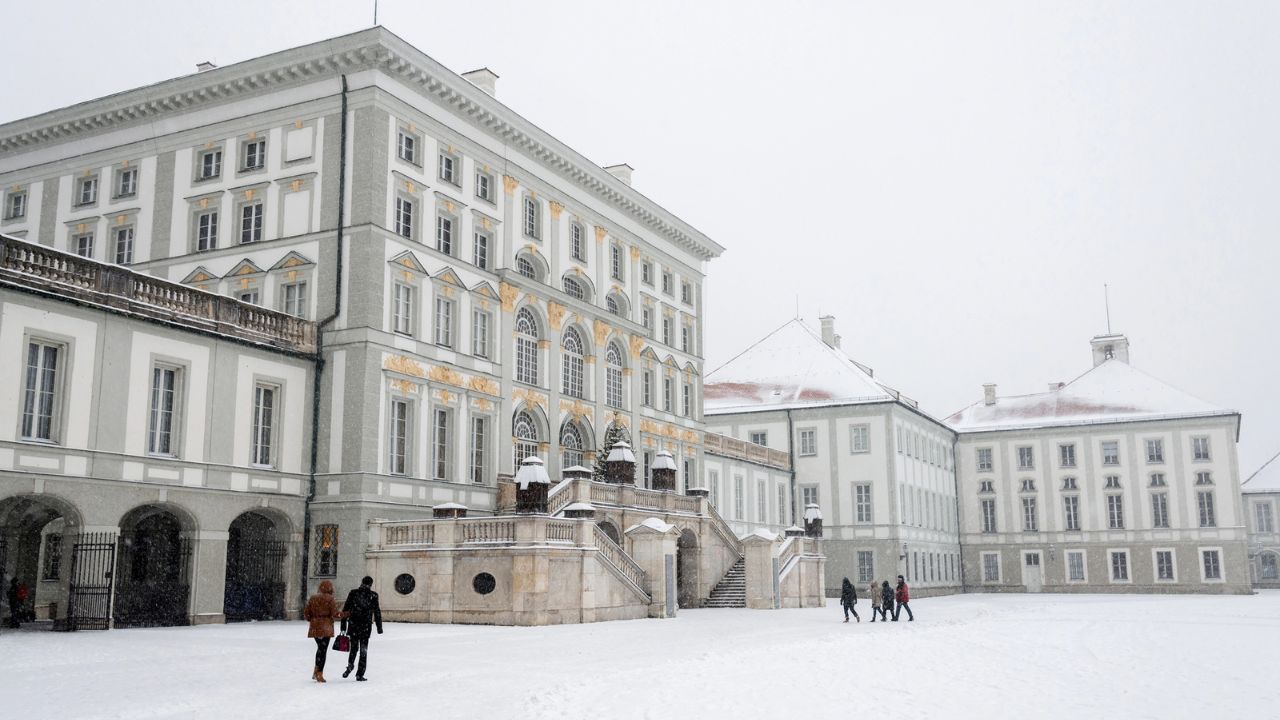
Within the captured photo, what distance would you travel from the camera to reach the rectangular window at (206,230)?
3666 cm

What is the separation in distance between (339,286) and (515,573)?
10185 millimetres

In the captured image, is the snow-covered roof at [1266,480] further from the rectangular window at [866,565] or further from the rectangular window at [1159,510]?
the rectangular window at [866,565]

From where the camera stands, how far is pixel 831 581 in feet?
212

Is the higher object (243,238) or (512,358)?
(243,238)

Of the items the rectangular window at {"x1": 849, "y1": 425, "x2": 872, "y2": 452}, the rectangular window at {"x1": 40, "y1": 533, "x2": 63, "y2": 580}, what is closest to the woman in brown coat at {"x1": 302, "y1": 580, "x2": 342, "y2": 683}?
the rectangular window at {"x1": 40, "y1": 533, "x2": 63, "y2": 580}

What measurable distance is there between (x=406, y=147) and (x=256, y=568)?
13042 mm

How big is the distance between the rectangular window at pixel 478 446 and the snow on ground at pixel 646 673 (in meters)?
8.73

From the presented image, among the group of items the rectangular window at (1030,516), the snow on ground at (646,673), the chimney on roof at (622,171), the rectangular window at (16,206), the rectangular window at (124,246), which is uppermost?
the chimney on roof at (622,171)

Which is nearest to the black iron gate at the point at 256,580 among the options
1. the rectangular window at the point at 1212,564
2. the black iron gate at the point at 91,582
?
the black iron gate at the point at 91,582

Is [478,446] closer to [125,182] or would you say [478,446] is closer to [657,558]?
[657,558]

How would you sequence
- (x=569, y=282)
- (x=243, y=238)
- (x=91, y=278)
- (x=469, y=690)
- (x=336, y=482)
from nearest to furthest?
(x=469, y=690), (x=91, y=278), (x=336, y=482), (x=243, y=238), (x=569, y=282)

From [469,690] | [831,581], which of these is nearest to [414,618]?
[469,690]

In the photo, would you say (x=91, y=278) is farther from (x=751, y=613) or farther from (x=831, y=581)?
(x=831, y=581)

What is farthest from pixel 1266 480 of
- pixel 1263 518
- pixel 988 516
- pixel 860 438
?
pixel 860 438
